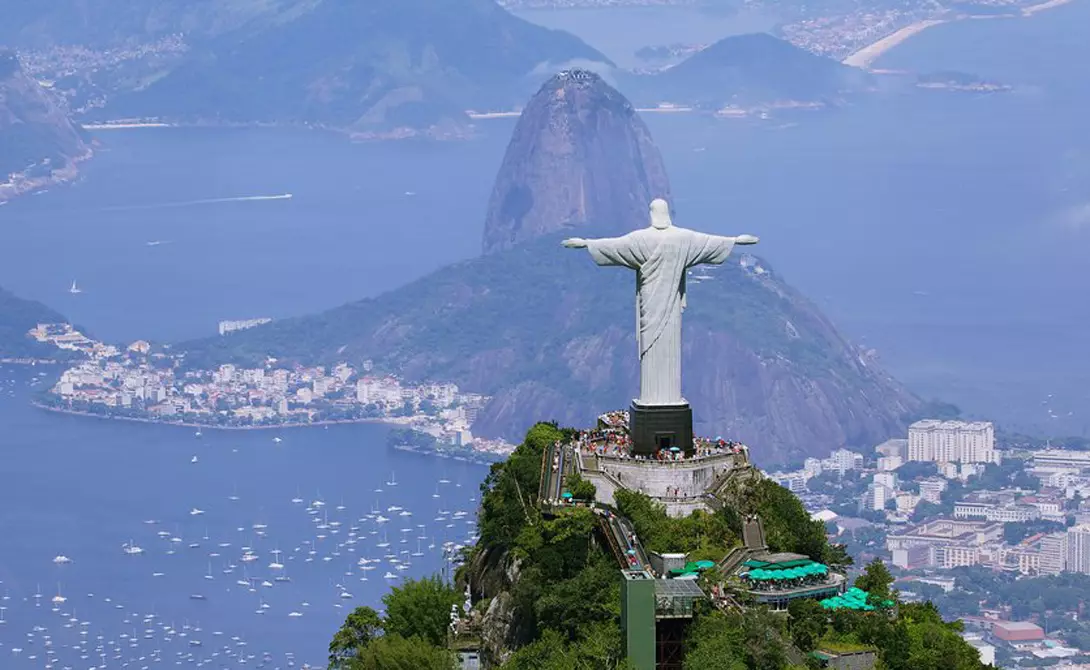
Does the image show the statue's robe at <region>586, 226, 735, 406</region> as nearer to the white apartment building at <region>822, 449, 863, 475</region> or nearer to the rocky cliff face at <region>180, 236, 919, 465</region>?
the white apartment building at <region>822, 449, 863, 475</region>

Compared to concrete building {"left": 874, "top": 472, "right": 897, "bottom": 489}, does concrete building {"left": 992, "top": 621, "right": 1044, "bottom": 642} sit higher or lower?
lower

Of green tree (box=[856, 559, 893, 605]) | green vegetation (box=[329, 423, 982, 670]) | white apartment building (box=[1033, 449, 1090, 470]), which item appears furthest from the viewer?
white apartment building (box=[1033, 449, 1090, 470])

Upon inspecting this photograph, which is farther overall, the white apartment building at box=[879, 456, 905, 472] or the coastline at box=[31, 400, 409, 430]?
the coastline at box=[31, 400, 409, 430]

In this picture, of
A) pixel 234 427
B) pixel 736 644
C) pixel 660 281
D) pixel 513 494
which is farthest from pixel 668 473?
pixel 234 427

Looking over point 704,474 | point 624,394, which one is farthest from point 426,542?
point 704,474

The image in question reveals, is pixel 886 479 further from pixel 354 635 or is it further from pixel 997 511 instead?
pixel 354 635

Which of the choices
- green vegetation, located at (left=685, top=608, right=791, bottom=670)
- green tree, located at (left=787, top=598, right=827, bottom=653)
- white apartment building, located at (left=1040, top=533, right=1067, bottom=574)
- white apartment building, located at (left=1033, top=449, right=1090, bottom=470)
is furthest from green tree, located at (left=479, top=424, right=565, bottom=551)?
white apartment building, located at (left=1033, top=449, right=1090, bottom=470)

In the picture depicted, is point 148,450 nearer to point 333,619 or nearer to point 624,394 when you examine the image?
point 624,394

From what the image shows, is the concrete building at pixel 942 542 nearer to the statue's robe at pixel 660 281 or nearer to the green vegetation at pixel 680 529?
the statue's robe at pixel 660 281
